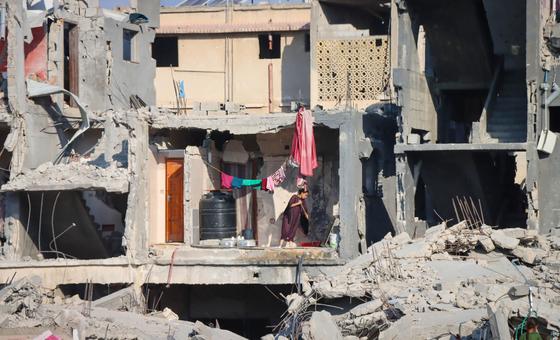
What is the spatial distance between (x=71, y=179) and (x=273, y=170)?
508 cm

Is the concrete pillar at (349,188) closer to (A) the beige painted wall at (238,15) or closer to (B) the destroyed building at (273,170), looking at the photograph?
(B) the destroyed building at (273,170)

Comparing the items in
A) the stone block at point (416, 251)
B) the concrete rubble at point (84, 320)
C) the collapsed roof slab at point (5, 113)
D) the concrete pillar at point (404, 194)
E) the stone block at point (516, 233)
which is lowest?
the concrete rubble at point (84, 320)

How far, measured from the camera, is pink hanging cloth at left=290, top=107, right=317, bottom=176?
1021 inches

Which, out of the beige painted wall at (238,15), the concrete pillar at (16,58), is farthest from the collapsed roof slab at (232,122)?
the beige painted wall at (238,15)

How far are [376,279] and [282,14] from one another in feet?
49.0

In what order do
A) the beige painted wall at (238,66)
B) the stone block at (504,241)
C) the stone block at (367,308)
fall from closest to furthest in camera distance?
the stone block at (367,308) → the stone block at (504,241) → the beige painted wall at (238,66)

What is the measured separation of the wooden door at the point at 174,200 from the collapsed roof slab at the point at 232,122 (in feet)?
3.52

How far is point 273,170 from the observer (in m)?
29.0

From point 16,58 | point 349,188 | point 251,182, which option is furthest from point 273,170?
point 16,58

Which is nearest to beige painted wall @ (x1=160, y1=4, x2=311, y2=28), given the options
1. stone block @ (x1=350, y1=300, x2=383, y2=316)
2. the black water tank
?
the black water tank

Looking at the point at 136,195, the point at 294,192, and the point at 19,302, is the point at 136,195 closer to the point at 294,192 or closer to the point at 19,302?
the point at 294,192

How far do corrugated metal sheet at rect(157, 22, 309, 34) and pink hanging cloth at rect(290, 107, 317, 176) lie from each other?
8.55 metres

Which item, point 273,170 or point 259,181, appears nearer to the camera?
point 259,181

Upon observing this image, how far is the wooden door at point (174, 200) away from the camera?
1076 inches
